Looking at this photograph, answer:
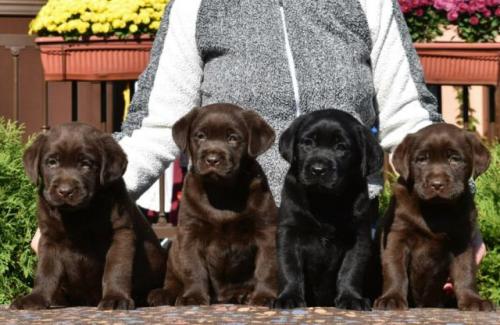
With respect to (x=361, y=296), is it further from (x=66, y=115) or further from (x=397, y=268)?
(x=66, y=115)

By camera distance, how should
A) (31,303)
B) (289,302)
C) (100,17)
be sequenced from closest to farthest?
(289,302)
(31,303)
(100,17)

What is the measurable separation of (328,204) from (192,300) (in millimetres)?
646

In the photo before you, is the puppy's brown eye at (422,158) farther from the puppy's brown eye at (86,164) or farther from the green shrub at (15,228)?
the green shrub at (15,228)

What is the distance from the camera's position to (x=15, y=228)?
22.0ft

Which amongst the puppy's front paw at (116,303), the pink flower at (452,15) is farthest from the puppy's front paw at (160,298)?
the pink flower at (452,15)

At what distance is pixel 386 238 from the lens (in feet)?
17.1

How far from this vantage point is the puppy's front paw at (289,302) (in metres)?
Answer: 4.77

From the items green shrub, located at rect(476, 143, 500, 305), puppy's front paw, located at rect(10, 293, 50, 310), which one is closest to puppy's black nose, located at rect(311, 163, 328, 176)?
puppy's front paw, located at rect(10, 293, 50, 310)

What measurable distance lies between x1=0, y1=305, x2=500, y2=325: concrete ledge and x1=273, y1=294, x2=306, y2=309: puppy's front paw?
5cm

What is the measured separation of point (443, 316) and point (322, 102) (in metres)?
1.27

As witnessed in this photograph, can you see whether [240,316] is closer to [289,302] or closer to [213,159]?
[289,302]

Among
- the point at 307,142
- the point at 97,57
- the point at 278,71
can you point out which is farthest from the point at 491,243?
the point at 97,57

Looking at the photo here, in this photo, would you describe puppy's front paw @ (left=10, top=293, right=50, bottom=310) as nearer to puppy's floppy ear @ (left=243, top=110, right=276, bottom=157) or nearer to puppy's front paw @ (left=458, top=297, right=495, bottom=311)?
puppy's floppy ear @ (left=243, top=110, right=276, bottom=157)

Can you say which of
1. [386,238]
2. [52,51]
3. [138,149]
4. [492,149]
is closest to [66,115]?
[52,51]
